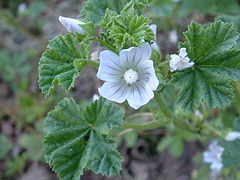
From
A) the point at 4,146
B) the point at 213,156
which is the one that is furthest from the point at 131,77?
the point at 4,146

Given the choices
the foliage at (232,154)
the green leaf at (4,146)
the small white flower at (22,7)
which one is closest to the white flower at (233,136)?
the foliage at (232,154)

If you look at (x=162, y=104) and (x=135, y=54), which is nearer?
(x=135, y=54)

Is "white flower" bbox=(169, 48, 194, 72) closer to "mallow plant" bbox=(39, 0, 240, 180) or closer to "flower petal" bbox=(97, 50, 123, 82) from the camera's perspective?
"mallow plant" bbox=(39, 0, 240, 180)

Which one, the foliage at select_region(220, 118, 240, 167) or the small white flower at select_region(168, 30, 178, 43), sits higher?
the foliage at select_region(220, 118, 240, 167)

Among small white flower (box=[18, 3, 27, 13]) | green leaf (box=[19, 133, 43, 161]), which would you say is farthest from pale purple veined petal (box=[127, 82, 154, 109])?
small white flower (box=[18, 3, 27, 13])

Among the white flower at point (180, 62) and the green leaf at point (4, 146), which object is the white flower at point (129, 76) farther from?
the green leaf at point (4, 146)

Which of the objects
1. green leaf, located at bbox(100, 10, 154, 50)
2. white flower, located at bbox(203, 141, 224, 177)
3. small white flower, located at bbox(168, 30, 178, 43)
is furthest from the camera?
small white flower, located at bbox(168, 30, 178, 43)

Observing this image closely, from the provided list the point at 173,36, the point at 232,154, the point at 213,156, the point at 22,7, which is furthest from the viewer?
the point at 22,7

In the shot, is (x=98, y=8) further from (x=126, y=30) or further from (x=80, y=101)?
(x=80, y=101)
